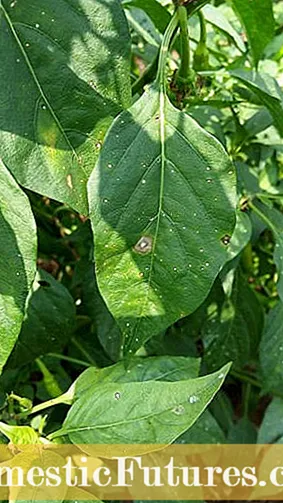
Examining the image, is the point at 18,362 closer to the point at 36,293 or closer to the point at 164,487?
the point at 36,293

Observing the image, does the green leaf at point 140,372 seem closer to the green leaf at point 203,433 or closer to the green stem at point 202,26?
the green leaf at point 203,433

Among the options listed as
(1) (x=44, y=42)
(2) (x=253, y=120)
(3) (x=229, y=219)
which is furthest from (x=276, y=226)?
(1) (x=44, y=42)

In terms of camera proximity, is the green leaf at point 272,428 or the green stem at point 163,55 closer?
the green stem at point 163,55

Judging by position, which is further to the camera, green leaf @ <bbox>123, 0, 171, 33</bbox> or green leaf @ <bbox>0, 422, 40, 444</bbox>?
green leaf @ <bbox>123, 0, 171, 33</bbox>

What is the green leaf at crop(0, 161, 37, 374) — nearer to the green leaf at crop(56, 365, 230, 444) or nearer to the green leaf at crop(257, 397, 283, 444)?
the green leaf at crop(56, 365, 230, 444)

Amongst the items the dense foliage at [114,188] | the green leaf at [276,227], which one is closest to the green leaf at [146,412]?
the dense foliage at [114,188]

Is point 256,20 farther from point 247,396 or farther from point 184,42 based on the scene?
point 247,396

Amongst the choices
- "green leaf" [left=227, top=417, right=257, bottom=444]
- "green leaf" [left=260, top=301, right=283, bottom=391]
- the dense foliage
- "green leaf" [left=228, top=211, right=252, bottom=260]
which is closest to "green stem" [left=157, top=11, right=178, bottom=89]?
the dense foliage
